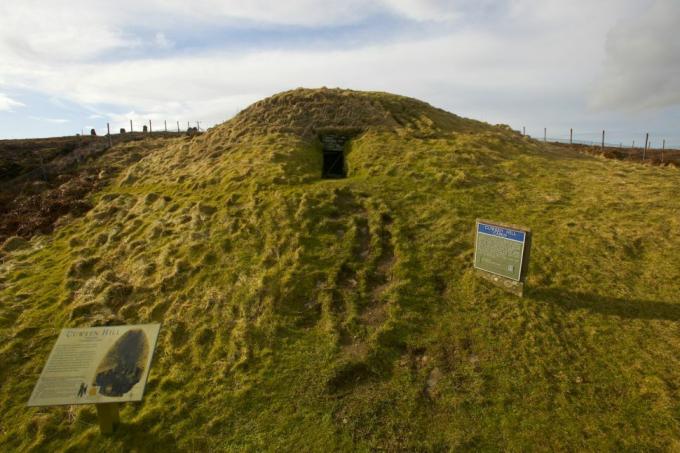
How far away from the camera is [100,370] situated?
729 centimetres

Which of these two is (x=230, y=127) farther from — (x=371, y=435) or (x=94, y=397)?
(x=371, y=435)

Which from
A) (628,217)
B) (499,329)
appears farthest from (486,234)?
(628,217)

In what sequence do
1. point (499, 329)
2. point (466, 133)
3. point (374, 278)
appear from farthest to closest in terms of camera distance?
point (466, 133) → point (374, 278) → point (499, 329)

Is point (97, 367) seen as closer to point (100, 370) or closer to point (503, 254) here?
point (100, 370)

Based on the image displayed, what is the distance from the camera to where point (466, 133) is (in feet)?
80.2

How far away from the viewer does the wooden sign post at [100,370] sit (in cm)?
702

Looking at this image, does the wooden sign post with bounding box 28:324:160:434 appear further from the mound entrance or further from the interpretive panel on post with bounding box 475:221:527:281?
the mound entrance

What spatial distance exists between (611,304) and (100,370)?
12.6 meters

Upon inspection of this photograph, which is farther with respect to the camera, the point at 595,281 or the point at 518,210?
the point at 518,210

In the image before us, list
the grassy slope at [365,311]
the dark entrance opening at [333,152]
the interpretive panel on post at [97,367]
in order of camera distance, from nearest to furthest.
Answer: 1. the interpretive panel on post at [97,367]
2. the grassy slope at [365,311]
3. the dark entrance opening at [333,152]

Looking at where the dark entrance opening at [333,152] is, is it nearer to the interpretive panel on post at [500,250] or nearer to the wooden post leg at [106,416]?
the interpretive panel on post at [500,250]

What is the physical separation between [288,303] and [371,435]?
14.9 ft

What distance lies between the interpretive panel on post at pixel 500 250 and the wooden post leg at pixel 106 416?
1020cm

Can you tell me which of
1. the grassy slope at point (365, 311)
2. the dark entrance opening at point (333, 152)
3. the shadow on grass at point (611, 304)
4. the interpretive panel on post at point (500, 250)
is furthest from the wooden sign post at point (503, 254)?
the dark entrance opening at point (333, 152)
